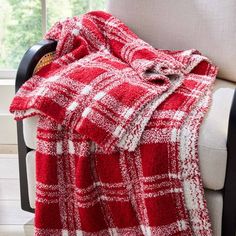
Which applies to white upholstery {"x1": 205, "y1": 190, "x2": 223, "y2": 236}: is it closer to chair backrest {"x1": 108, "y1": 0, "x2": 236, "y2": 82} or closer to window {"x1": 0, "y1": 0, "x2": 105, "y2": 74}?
chair backrest {"x1": 108, "y1": 0, "x2": 236, "y2": 82}

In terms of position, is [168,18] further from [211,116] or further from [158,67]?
[211,116]

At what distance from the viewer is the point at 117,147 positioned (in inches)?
52.3

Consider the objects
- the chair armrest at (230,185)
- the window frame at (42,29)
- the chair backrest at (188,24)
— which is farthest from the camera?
the window frame at (42,29)

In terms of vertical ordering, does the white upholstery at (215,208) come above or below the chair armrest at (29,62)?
below

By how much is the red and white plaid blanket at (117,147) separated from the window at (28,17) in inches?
28.1

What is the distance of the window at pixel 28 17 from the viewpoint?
2230 mm

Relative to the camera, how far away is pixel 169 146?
1292 millimetres

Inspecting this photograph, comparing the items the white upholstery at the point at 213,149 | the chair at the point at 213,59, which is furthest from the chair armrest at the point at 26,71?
the white upholstery at the point at 213,149

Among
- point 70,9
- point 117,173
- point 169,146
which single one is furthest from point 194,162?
point 70,9

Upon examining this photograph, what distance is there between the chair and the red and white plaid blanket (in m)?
0.04

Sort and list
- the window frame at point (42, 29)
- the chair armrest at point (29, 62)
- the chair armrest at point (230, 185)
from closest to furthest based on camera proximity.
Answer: the chair armrest at point (230, 185) → the chair armrest at point (29, 62) → the window frame at point (42, 29)

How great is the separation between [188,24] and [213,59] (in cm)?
16

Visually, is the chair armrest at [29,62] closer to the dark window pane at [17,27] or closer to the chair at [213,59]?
the chair at [213,59]

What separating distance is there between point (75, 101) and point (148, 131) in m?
0.24
